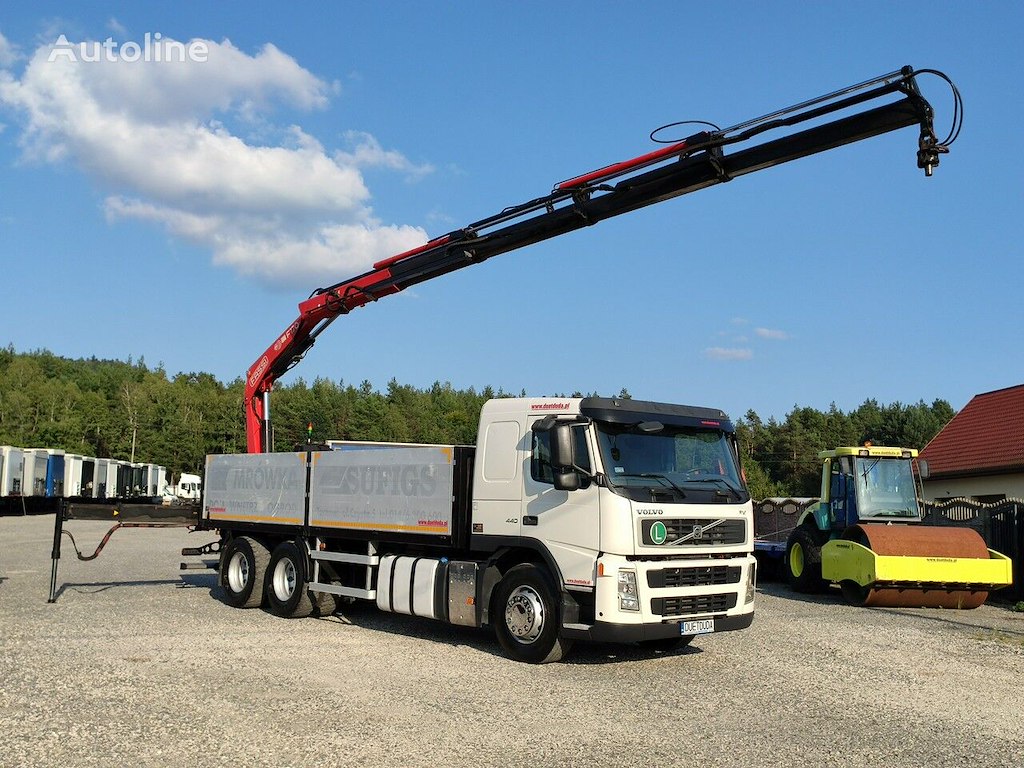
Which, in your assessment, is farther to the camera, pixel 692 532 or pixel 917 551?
pixel 917 551

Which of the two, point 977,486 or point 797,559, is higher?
point 977,486

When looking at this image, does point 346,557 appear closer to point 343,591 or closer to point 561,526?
point 343,591

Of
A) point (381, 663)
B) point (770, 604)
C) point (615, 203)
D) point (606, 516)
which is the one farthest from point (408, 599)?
point (770, 604)

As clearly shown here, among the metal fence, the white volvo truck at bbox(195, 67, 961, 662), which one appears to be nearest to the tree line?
the metal fence

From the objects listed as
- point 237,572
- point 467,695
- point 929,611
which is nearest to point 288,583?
point 237,572

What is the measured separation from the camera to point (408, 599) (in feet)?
34.9

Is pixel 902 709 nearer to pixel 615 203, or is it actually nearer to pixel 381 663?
pixel 381 663

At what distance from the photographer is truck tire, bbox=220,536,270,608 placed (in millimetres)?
13000

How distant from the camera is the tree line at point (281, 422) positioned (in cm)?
8581

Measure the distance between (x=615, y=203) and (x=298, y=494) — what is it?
581 cm

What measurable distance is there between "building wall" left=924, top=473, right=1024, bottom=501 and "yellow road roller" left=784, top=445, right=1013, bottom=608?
14.7 m

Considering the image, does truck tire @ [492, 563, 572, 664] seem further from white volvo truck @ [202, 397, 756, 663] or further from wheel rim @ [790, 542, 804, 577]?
wheel rim @ [790, 542, 804, 577]

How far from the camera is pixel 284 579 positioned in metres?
12.8

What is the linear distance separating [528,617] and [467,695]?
163 centimetres
